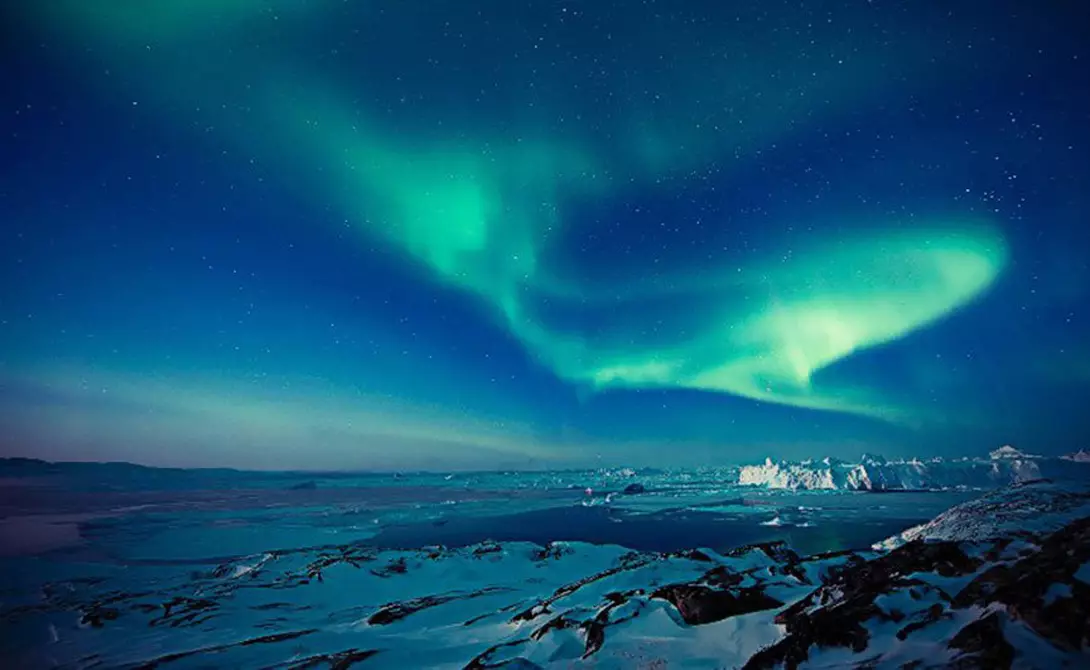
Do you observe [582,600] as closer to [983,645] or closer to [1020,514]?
[983,645]

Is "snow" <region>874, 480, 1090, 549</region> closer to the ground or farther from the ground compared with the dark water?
farther from the ground

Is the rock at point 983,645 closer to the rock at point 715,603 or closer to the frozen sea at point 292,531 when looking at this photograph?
the rock at point 715,603

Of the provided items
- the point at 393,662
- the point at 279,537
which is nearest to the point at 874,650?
the point at 393,662

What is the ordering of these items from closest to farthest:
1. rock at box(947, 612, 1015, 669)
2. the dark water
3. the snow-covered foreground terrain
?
rock at box(947, 612, 1015, 669) → the snow-covered foreground terrain → the dark water

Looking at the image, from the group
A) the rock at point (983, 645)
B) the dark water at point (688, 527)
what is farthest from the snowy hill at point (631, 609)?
the dark water at point (688, 527)

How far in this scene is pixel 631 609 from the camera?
11.1 meters

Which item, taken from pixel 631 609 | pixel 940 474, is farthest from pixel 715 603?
pixel 940 474

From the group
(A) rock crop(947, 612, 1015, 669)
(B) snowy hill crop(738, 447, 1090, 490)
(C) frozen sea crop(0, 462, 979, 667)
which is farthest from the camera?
(B) snowy hill crop(738, 447, 1090, 490)

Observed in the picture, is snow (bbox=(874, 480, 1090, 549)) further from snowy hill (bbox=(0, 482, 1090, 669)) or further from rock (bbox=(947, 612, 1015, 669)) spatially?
rock (bbox=(947, 612, 1015, 669))

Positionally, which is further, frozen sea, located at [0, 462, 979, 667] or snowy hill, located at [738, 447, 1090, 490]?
snowy hill, located at [738, 447, 1090, 490]

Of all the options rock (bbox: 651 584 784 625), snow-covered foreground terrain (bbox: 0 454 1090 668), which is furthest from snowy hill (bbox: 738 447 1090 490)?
rock (bbox: 651 584 784 625)

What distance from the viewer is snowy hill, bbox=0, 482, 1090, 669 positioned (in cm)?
620

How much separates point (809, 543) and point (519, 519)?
33.3 meters

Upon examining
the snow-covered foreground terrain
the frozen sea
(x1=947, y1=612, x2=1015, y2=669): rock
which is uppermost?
(x1=947, y1=612, x2=1015, y2=669): rock
